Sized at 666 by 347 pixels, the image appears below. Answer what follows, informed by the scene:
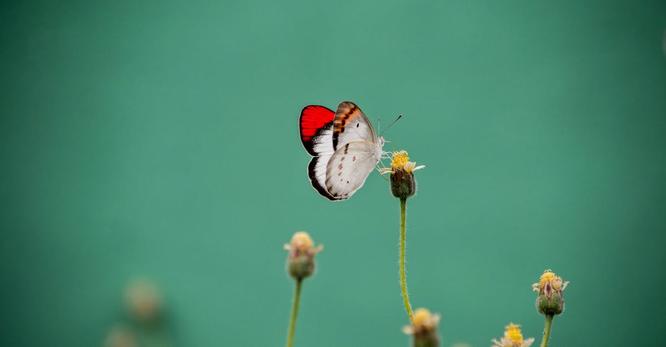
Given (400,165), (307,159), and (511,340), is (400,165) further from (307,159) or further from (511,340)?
(307,159)

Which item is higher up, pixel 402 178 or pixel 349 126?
pixel 349 126

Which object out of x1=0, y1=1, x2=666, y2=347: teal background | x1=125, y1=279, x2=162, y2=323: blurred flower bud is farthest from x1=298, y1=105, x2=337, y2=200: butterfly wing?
x1=125, y1=279, x2=162, y2=323: blurred flower bud

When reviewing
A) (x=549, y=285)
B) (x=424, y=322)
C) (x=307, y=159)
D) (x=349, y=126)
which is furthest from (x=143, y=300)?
(x=424, y=322)

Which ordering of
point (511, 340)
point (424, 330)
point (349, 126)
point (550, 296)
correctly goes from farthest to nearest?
point (349, 126) < point (550, 296) < point (511, 340) < point (424, 330)

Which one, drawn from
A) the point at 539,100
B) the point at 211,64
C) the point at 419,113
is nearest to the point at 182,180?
the point at 211,64

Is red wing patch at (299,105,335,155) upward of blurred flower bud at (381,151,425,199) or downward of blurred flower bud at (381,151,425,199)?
upward

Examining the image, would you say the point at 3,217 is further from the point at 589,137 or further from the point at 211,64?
the point at 589,137

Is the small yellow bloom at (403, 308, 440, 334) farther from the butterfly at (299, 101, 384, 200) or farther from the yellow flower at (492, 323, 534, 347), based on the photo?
the butterfly at (299, 101, 384, 200)
